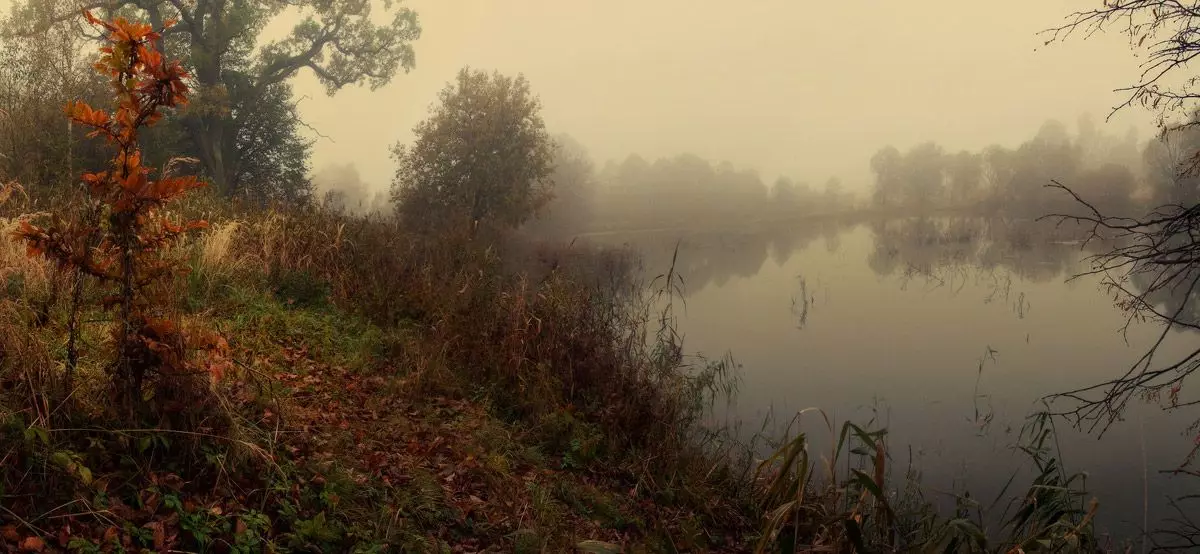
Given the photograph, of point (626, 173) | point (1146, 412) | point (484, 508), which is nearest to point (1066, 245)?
point (1146, 412)

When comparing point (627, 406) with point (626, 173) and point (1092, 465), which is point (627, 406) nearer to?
point (1092, 465)

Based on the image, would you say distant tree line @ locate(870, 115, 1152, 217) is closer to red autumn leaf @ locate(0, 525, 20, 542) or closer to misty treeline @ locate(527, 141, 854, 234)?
misty treeline @ locate(527, 141, 854, 234)

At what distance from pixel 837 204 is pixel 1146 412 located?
72.2 metres

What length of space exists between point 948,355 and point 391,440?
11158 millimetres

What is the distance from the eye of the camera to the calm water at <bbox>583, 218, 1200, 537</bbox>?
7.92m

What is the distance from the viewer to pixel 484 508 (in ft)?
15.9

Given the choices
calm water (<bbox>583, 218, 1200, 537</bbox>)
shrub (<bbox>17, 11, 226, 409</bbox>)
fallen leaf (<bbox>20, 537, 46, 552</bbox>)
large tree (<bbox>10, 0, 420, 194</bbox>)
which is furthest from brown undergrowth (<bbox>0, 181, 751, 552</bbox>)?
large tree (<bbox>10, 0, 420, 194</bbox>)

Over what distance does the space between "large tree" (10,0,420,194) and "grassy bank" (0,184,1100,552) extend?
43.4 ft

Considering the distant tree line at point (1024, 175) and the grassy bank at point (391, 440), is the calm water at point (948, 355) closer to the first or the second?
the grassy bank at point (391, 440)

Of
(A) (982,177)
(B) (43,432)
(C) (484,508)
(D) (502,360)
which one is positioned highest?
(A) (982,177)

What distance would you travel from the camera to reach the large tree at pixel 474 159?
81.3 ft

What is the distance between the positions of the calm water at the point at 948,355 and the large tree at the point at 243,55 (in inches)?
590

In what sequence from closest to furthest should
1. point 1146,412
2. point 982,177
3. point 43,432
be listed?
point 43,432 → point 1146,412 → point 982,177

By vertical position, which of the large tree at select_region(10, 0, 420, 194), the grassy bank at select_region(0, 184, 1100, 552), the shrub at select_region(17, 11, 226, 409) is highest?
the large tree at select_region(10, 0, 420, 194)
